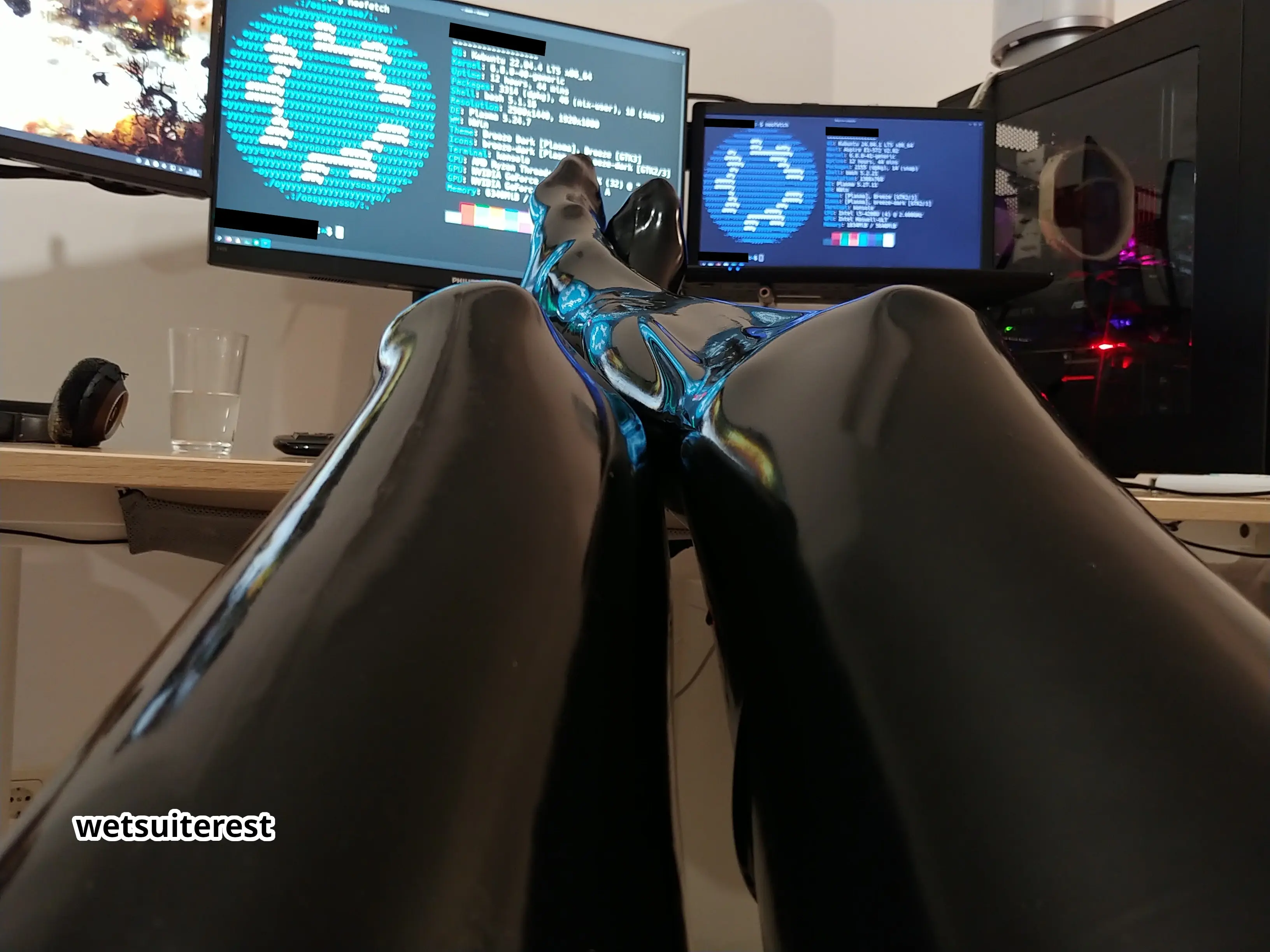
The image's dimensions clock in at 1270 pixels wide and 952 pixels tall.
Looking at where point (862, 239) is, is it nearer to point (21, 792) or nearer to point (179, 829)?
point (179, 829)

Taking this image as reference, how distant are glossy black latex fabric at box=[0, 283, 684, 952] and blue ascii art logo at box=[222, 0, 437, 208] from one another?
652 millimetres

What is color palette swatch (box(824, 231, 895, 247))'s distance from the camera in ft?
3.23

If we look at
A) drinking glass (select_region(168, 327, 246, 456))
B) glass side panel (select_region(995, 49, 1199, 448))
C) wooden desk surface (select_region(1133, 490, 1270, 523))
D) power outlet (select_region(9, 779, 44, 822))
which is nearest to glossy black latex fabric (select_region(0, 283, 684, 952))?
wooden desk surface (select_region(1133, 490, 1270, 523))

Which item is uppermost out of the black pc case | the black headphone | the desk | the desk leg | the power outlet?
the black pc case

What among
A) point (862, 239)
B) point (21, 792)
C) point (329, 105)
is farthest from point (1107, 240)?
point (21, 792)

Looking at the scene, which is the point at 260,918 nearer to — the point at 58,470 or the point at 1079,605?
the point at 1079,605

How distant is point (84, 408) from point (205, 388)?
0.17 meters

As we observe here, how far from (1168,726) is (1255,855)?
0.03 m

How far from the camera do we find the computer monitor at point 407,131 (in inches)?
31.6

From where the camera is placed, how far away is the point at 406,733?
0.61ft

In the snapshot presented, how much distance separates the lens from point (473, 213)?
88cm

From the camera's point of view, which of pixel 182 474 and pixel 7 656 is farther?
pixel 7 656

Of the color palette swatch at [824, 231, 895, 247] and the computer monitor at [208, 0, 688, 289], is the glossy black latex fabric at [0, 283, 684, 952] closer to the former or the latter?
the computer monitor at [208, 0, 688, 289]

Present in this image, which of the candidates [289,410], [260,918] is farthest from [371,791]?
[289,410]
